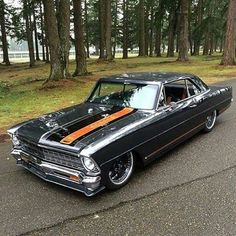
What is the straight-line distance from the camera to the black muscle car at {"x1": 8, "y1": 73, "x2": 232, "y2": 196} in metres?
4.02

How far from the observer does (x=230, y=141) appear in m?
6.29

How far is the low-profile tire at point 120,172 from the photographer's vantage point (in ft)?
14.0

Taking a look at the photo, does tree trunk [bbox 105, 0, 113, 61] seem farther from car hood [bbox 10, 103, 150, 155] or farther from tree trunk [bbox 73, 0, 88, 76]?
car hood [bbox 10, 103, 150, 155]

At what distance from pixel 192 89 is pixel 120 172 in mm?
2708

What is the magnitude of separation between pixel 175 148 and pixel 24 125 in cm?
267

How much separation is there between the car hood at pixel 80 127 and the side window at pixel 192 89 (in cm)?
162

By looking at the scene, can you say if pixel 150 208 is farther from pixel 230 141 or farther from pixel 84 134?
pixel 230 141

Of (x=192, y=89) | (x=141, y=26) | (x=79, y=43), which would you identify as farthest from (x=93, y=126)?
(x=141, y=26)

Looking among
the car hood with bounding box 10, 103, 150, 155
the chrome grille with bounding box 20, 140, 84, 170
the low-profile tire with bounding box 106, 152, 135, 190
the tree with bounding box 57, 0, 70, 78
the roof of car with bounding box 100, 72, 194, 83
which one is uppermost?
the tree with bounding box 57, 0, 70, 78

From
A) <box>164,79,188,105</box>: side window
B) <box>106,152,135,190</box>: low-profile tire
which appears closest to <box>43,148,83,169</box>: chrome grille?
<box>106,152,135,190</box>: low-profile tire

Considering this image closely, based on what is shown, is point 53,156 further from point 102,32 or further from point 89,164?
point 102,32

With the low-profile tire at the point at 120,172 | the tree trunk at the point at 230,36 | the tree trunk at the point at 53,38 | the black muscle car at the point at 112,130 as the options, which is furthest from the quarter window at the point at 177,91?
the tree trunk at the point at 230,36

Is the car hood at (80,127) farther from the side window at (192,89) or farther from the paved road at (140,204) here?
the side window at (192,89)

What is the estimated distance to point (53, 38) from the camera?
1320 centimetres
